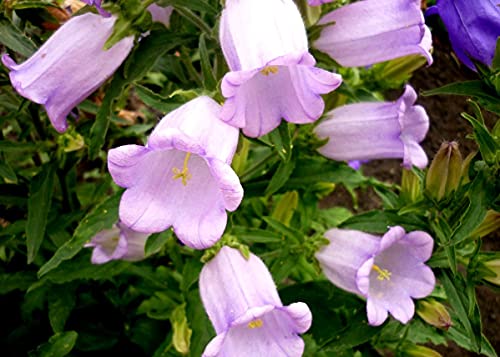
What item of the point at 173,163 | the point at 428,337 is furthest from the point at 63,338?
the point at 428,337

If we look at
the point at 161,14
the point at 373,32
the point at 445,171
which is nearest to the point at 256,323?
the point at 445,171

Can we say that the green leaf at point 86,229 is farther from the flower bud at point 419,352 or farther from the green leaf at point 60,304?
the flower bud at point 419,352

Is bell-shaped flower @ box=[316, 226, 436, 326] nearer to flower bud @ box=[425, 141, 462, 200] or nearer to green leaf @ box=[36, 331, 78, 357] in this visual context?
flower bud @ box=[425, 141, 462, 200]

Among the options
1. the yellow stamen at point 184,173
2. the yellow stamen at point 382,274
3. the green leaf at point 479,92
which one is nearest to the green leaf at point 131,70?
the yellow stamen at point 184,173

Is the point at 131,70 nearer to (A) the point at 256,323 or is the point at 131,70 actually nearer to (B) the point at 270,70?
(B) the point at 270,70

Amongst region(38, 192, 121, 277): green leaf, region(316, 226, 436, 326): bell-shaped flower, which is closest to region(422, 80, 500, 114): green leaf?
region(316, 226, 436, 326): bell-shaped flower

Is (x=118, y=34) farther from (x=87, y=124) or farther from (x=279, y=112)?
(x=87, y=124)
